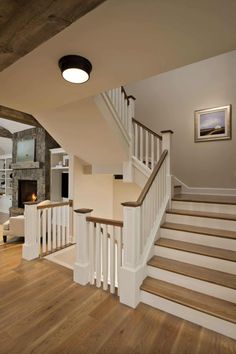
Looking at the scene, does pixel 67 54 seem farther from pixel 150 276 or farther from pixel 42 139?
pixel 42 139

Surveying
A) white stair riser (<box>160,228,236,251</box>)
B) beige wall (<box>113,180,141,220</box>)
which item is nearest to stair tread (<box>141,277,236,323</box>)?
white stair riser (<box>160,228,236,251</box>)

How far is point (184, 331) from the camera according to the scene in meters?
1.77

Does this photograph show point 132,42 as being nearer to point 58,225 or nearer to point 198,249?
point 198,249

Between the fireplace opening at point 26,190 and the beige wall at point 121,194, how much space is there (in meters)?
3.13

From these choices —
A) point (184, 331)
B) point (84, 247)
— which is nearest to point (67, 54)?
point (84, 247)

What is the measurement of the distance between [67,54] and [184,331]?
257 cm

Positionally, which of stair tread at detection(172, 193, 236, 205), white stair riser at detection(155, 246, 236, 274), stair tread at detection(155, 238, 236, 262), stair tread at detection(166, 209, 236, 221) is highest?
stair tread at detection(172, 193, 236, 205)

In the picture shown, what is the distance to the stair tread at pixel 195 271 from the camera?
1942mm

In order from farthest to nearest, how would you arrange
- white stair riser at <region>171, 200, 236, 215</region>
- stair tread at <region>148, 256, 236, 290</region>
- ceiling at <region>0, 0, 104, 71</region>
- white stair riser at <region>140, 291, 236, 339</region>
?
white stair riser at <region>171, 200, 236, 215</region> < stair tread at <region>148, 256, 236, 290</region> < white stair riser at <region>140, 291, 236, 339</region> < ceiling at <region>0, 0, 104, 71</region>

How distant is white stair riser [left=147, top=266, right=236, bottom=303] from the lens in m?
1.90

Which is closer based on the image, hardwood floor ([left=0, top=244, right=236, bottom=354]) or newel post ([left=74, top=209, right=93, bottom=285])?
hardwood floor ([left=0, top=244, right=236, bottom=354])

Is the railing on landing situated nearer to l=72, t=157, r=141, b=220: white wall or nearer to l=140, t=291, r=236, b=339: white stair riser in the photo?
l=72, t=157, r=141, b=220: white wall

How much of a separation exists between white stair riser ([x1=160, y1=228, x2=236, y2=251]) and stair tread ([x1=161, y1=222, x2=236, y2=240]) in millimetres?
42

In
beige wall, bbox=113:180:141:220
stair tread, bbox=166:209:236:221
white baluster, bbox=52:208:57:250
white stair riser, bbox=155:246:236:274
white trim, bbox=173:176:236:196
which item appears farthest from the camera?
beige wall, bbox=113:180:141:220
